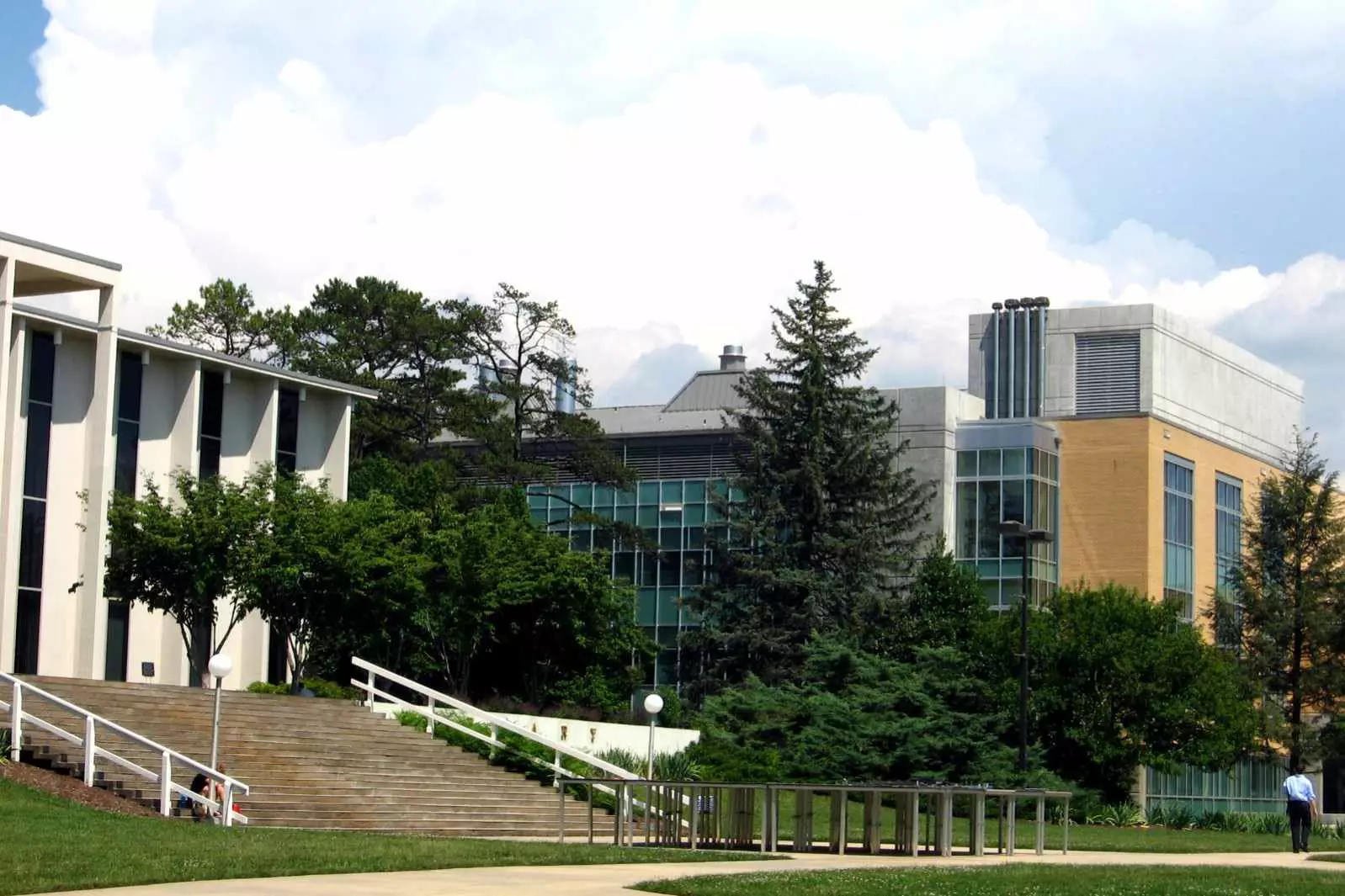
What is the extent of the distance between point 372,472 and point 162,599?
1541cm

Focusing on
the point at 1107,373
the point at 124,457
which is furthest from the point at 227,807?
the point at 1107,373

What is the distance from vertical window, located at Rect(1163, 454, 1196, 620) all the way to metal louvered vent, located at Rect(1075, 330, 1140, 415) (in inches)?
110

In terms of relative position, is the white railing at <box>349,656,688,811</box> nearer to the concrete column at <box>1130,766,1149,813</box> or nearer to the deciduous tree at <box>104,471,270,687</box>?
the deciduous tree at <box>104,471,270,687</box>

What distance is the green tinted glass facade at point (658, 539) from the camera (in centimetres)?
7038

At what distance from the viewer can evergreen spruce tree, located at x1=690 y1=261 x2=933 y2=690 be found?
57.5 meters

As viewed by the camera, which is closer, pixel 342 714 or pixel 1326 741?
pixel 342 714

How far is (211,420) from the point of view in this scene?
50.5 m

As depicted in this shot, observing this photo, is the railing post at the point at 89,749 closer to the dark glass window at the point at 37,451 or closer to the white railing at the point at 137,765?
the white railing at the point at 137,765

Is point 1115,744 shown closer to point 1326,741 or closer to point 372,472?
point 1326,741

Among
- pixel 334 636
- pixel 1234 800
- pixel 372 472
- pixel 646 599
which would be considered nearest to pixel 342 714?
pixel 334 636

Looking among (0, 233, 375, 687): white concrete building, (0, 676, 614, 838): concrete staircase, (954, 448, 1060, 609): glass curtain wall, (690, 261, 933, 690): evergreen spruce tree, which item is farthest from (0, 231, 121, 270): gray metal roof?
(954, 448, 1060, 609): glass curtain wall

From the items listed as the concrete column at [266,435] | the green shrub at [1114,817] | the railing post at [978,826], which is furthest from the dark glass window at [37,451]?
the railing post at [978,826]

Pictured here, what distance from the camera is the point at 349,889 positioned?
17094mm

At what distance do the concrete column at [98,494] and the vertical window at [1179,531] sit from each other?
40039mm
